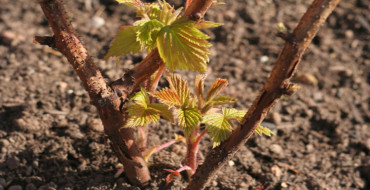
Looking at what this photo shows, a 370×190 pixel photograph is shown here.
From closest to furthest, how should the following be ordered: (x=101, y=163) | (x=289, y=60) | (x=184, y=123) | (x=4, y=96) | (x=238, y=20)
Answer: (x=289, y=60) < (x=184, y=123) < (x=101, y=163) < (x=4, y=96) < (x=238, y=20)

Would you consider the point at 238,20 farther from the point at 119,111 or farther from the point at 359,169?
the point at 119,111

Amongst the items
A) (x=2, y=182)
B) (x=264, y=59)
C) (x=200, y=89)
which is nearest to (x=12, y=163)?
(x=2, y=182)

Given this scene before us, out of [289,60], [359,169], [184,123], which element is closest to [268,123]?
[359,169]

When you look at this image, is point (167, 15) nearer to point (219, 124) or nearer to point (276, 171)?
point (219, 124)

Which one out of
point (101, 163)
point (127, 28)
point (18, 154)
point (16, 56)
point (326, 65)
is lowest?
point (18, 154)

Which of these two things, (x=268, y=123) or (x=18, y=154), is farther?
(x=268, y=123)

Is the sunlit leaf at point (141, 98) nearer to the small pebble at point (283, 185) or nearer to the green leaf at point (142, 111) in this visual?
the green leaf at point (142, 111)

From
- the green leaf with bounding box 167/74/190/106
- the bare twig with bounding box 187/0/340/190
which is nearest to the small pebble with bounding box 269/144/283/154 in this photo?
the bare twig with bounding box 187/0/340/190
